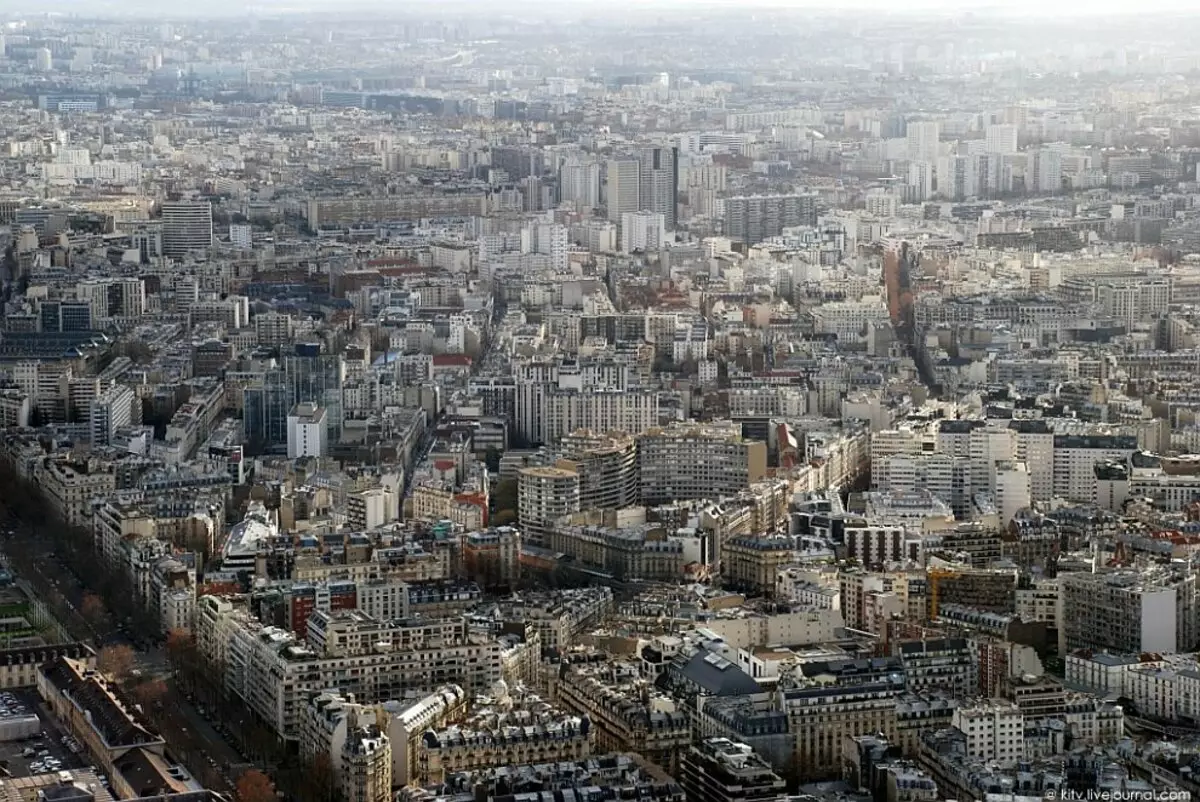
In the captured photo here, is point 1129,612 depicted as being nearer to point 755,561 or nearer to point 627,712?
point 755,561

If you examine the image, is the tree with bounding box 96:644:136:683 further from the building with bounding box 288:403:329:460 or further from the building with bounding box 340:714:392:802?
the building with bounding box 288:403:329:460

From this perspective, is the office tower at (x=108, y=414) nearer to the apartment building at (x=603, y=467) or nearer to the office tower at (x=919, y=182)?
the apartment building at (x=603, y=467)

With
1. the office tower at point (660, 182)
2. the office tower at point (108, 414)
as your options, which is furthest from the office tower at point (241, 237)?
the office tower at point (108, 414)

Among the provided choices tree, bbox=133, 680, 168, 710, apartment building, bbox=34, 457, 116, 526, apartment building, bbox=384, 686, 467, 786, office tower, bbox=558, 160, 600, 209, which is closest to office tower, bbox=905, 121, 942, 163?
office tower, bbox=558, 160, 600, 209

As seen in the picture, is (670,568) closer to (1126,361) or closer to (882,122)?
(1126,361)

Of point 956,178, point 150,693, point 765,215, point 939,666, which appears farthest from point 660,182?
point 150,693

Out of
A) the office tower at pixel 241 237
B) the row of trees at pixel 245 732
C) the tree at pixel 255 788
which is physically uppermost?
the tree at pixel 255 788

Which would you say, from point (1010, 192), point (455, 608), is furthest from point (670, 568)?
point (1010, 192)
